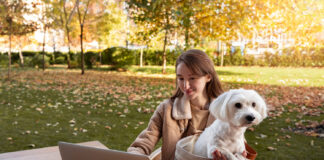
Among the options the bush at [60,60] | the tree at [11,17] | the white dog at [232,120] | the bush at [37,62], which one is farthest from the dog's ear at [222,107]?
the bush at [60,60]

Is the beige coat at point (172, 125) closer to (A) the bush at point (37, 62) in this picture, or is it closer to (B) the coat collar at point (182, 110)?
(B) the coat collar at point (182, 110)

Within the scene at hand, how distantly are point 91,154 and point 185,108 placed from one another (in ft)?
2.94

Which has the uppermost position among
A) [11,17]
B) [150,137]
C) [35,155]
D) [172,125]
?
[11,17]

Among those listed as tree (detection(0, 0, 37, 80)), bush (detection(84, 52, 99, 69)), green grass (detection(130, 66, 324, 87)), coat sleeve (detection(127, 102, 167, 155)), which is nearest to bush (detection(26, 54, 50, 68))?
bush (detection(84, 52, 99, 69))

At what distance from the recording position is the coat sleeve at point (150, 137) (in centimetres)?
205

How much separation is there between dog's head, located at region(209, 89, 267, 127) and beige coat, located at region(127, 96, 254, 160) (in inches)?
18.8

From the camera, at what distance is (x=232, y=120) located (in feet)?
4.95

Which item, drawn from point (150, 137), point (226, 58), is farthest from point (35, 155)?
point (226, 58)

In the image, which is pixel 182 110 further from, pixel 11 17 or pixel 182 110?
pixel 11 17

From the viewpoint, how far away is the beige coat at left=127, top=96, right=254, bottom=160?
2039mm

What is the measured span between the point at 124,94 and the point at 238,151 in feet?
27.7

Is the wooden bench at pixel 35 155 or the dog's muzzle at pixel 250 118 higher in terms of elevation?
the dog's muzzle at pixel 250 118

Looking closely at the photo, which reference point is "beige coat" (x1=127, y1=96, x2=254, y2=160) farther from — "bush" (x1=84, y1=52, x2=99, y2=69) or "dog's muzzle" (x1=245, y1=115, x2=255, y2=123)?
"bush" (x1=84, y1=52, x2=99, y2=69)

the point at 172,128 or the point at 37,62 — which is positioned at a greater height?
the point at 37,62
